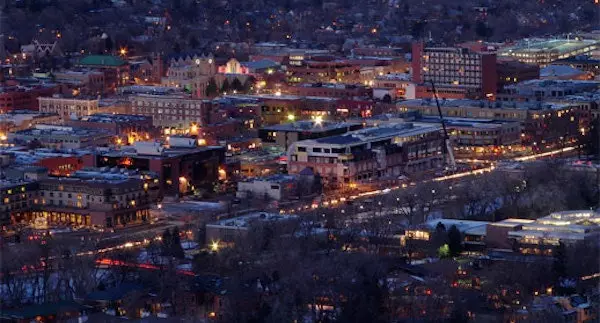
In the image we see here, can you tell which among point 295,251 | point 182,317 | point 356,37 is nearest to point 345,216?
point 295,251

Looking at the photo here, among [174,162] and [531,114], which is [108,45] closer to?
[531,114]

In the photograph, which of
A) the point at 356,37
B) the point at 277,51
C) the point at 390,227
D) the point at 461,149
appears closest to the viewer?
the point at 390,227

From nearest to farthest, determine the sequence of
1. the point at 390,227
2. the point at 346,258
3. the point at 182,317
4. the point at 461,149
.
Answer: the point at 182,317
the point at 346,258
the point at 390,227
the point at 461,149

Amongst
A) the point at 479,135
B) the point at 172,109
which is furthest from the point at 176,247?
the point at 172,109

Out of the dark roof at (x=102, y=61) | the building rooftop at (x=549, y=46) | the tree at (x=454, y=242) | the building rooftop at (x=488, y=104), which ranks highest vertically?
the dark roof at (x=102, y=61)

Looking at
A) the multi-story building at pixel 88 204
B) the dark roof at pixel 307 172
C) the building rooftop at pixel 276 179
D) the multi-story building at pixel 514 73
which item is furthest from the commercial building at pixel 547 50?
the multi-story building at pixel 88 204

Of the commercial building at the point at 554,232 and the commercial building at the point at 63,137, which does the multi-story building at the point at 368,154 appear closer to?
the commercial building at the point at 63,137

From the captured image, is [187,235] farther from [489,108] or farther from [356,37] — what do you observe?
[356,37]
